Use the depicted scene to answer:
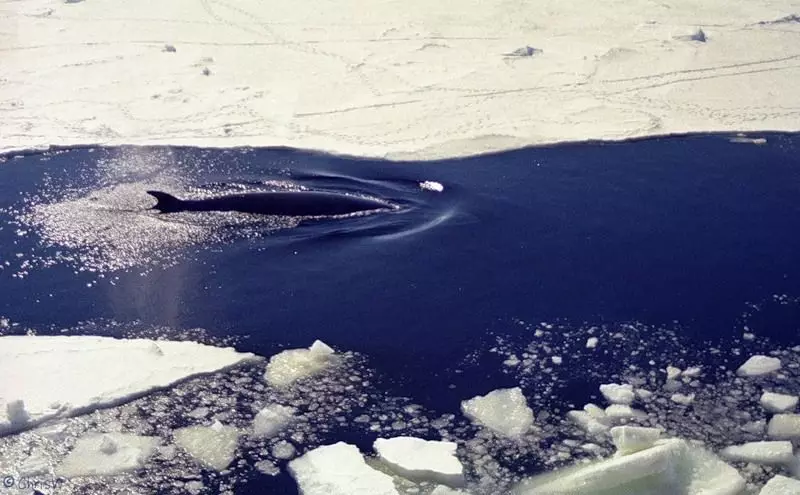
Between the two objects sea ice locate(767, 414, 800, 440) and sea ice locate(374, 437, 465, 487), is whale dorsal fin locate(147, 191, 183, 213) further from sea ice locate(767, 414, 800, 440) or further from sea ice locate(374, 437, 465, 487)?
sea ice locate(767, 414, 800, 440)

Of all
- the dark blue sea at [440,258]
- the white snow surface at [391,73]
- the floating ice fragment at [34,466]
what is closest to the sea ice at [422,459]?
the dark blue sea at [440,258]

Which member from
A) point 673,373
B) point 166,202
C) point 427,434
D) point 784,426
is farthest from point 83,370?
point 784,426

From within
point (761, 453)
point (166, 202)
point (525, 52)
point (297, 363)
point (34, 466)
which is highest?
point (525, 52)

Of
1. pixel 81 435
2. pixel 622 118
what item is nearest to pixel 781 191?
pixel 622 118

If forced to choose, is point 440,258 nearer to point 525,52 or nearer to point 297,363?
point 297,363

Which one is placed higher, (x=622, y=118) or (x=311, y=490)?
(x=622, y=118)

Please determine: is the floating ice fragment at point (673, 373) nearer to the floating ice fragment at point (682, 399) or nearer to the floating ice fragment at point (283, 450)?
the floating ice fragment at point (682, 399)

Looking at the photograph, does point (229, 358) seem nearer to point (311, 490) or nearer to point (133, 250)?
point (311, 490)
